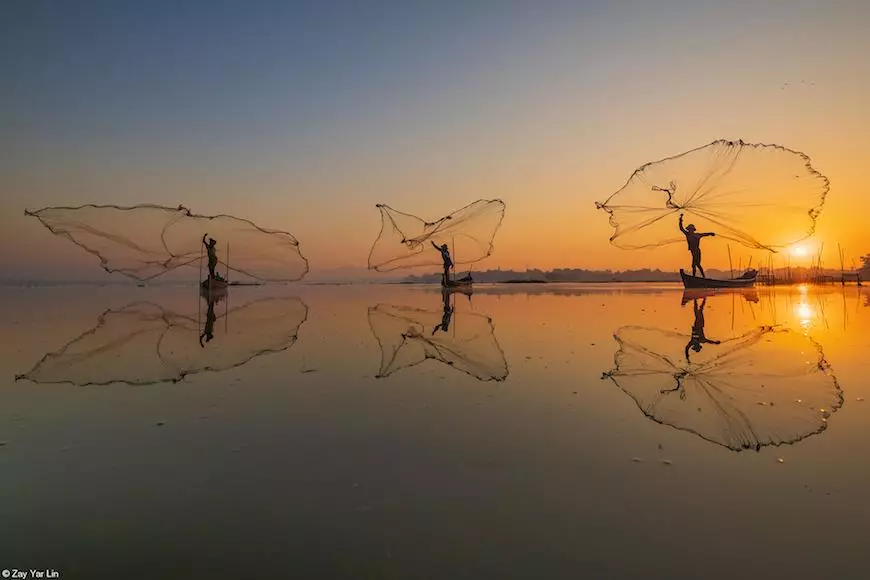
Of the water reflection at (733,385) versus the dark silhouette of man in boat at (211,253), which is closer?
the water reflection at (733,385)

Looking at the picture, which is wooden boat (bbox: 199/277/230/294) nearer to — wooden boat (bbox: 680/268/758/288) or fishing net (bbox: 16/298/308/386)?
fishing net (bbox: 16/298/308/386)

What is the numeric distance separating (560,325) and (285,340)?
372 inches

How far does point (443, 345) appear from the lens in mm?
13242

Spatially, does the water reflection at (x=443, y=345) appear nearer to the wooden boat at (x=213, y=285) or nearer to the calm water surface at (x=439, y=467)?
the calm water surface at (x=439, y=467)

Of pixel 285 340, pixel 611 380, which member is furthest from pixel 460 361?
pixel 285 340

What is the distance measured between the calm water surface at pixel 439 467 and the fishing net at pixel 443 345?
22cm

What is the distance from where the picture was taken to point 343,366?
408 inches

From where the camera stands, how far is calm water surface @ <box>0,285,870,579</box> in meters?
3.29

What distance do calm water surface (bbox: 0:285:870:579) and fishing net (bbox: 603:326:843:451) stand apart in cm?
6

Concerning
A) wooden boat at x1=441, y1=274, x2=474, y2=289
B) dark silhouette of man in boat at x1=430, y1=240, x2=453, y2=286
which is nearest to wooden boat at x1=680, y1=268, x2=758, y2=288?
wooden boat at x1=441, y1=274, x2=474, y2=289

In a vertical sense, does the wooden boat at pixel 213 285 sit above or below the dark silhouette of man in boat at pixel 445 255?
below

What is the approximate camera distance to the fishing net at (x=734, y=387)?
6.21 meters

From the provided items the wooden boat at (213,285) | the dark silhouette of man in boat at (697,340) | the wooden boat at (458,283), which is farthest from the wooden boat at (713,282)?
the wooden boat at (213,285)

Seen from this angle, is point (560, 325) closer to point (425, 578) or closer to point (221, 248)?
point (425, 578)
